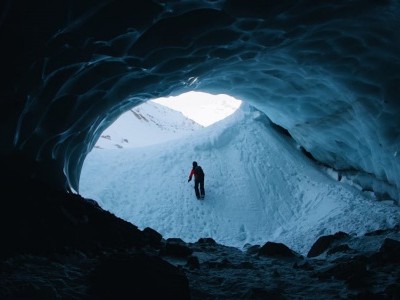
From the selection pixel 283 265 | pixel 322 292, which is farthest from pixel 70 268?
pixel 283 265

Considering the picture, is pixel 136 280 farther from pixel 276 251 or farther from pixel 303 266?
pixel 276 251

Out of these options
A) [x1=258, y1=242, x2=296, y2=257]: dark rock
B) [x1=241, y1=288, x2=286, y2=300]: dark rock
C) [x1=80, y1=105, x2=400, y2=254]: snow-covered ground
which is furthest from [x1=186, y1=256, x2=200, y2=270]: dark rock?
[x1=80, y1=105, x2=400, y2=254]: snow-covered ground

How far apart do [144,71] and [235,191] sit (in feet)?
22.5

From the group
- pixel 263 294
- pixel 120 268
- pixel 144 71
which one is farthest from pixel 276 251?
pixel 120 268

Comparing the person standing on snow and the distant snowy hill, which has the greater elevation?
the distant snowy hill

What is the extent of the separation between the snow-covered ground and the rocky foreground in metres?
3.28

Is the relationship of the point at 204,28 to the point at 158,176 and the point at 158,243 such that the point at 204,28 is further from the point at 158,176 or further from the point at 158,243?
the point at 158,176

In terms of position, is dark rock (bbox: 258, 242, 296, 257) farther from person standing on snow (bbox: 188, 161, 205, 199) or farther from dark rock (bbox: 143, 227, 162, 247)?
person standing on snow (bbox: 188, 161, 205, 199)

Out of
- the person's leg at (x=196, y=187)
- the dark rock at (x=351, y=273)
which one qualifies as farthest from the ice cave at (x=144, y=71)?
the person's leg at (x=196, y=187)

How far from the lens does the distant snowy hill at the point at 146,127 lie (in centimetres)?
2930

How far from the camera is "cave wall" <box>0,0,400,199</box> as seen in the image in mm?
3328

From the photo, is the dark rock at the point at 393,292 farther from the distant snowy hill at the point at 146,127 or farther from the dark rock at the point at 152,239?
the distant snowy hill at the point at 146,127

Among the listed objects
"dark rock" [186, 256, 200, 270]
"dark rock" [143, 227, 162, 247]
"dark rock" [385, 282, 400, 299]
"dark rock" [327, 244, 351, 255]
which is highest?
"dark rock" [143, 227, 162, 247]

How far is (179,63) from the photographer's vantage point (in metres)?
5.57
